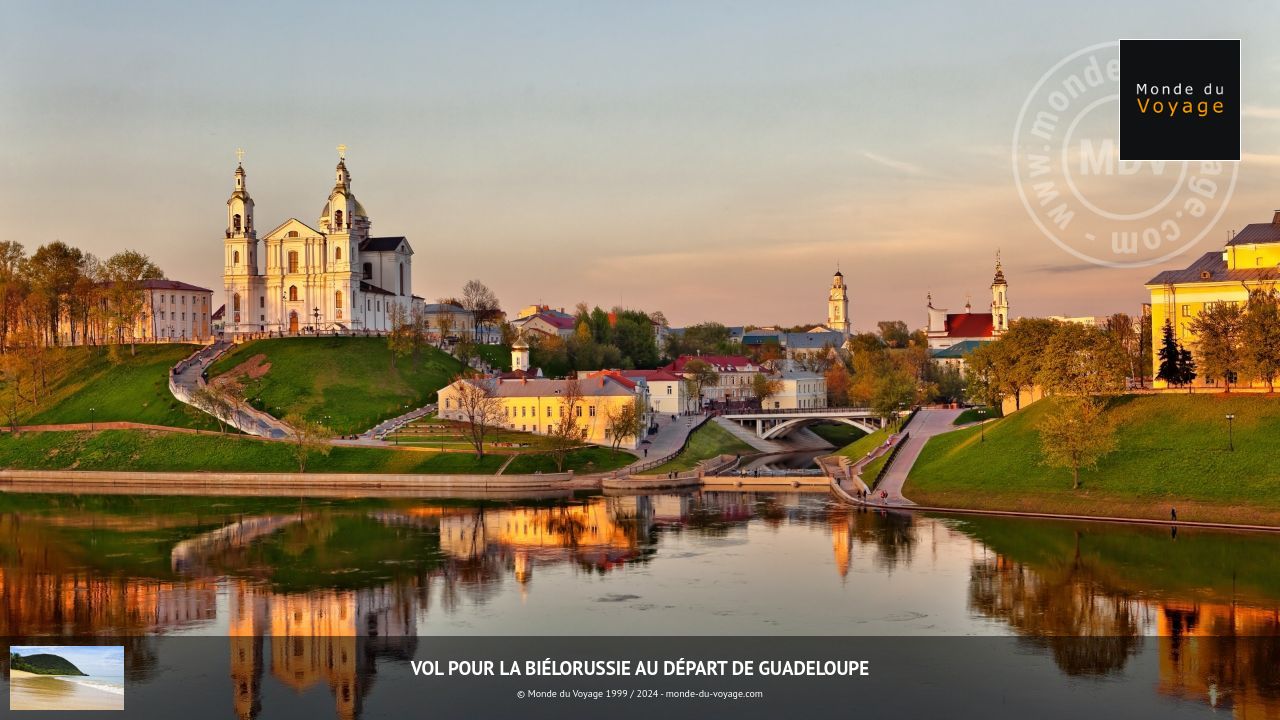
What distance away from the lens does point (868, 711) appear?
3297 centimetres

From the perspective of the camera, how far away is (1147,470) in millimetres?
64062

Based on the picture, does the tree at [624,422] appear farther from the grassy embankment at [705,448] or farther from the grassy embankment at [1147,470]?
the grassy embankment at [1147,470]

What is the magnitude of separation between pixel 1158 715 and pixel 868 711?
24.2 ft

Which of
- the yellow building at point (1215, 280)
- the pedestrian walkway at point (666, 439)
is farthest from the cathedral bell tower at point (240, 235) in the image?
the yellow building at point (1215, 280)

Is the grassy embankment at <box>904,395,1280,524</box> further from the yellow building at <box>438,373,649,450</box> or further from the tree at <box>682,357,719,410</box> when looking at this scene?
the tree at <box>682,357,719,410</box>

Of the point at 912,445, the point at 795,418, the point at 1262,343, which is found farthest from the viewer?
the point at 795,418

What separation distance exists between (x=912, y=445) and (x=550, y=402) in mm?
29837

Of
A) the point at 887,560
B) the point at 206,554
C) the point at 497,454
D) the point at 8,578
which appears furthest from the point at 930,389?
the point at 8,578

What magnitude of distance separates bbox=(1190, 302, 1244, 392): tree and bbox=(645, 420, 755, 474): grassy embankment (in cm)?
3605

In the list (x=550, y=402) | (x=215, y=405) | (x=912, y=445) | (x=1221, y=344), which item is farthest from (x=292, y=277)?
(x=1221, y=344)

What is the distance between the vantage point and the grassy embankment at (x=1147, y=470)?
197 feet

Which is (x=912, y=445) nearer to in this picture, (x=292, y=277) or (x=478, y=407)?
(x=478, y=407)

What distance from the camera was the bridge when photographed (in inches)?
4434

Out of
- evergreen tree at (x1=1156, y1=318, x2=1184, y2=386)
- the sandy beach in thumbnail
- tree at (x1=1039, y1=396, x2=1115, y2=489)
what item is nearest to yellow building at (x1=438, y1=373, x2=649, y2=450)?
tree at (x1=1039, y1=396, x2=1115, y2=489)
